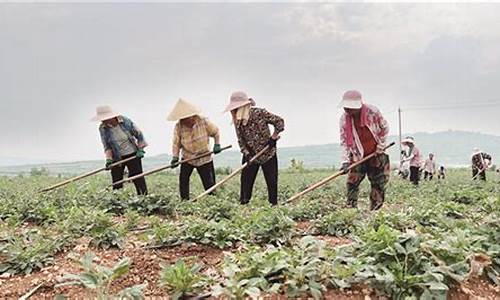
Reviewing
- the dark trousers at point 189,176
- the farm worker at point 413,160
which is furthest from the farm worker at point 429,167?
the dark trousers at point 189,176

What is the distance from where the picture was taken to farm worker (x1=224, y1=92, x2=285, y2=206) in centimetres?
700

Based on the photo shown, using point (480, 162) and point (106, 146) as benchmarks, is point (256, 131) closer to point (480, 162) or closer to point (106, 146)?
point (106, 146)

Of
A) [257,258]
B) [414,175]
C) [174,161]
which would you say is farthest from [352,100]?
[414,175]

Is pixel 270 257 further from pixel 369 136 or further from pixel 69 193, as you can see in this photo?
pixel 69 193

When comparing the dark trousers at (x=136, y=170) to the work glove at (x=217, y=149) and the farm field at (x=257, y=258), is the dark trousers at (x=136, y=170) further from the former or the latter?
the farm field at (x=257, y=258)

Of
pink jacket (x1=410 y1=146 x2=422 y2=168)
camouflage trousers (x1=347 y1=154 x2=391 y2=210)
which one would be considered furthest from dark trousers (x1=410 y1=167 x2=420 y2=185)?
camouflage trousers (x1=347 y1=154 x2=391 y2=210)

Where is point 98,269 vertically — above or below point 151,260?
above

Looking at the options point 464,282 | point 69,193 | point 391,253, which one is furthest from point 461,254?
point 69,193

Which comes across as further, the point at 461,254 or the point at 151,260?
the point at 151,260

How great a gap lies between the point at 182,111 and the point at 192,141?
437 mm

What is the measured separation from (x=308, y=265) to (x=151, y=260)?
55.0 inches

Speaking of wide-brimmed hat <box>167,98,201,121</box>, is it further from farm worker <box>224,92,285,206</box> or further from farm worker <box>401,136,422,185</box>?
farm worker <box>401,136,422,185</box>

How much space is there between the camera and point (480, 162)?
57.6 ft

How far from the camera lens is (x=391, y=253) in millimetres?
2992
